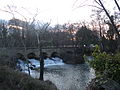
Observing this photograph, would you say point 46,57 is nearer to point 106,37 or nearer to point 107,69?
A: point 106,37

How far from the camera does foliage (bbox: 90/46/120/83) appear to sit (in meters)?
8.51

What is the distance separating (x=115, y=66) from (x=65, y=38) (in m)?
66.6

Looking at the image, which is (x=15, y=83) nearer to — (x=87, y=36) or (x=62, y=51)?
(x=62, y=51)

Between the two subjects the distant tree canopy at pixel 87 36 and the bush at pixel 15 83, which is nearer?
the bush at pixel 15 83

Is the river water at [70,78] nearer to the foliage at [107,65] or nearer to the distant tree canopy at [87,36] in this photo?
the foliage at [107,65]

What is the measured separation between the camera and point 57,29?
7338cm

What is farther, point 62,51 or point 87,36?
point 87,36

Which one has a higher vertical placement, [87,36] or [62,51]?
[87,36]

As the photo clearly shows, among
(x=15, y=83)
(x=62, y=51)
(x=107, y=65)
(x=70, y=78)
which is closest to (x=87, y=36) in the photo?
(x=62, y=51)

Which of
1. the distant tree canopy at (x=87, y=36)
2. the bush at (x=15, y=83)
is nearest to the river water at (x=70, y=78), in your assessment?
the bush at (x=15, y=83)

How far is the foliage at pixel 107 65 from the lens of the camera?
8508 mm

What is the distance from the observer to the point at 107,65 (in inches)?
342

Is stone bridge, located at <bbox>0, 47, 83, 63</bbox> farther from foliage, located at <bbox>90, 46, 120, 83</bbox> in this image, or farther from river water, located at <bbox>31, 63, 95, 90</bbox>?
foliage, located at <bbox>90, 46, 120, 83</bbox>

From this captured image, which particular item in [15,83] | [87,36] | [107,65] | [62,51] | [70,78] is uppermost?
[87,36]
